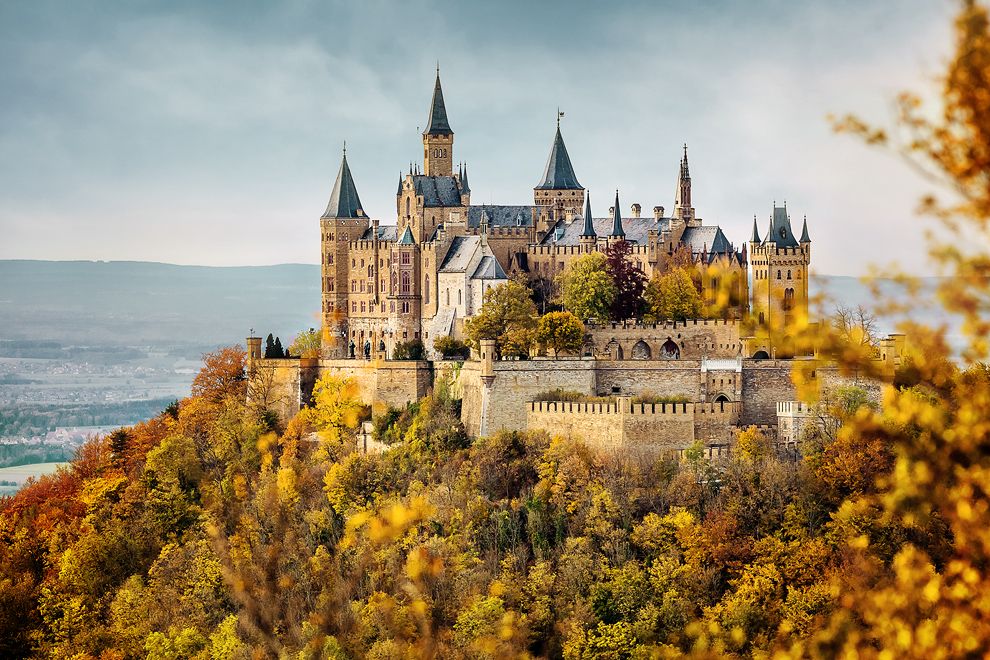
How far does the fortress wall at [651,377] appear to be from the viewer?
41.8m

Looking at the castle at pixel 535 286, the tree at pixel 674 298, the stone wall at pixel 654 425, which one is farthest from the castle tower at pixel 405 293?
the stone wall at pixel 654 425

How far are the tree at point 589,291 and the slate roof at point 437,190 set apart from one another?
502 inches

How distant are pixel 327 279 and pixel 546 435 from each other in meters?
25.3

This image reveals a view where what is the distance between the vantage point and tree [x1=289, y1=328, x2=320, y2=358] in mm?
53688

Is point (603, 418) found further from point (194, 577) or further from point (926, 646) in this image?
point (926, 646)

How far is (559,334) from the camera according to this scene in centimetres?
4500

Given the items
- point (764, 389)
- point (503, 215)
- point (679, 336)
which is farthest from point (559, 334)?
point (503, 215)

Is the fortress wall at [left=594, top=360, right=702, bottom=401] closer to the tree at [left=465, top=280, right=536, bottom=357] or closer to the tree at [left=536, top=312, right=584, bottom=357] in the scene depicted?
the tree at [left=536, top=312, right=584, bottom=357]

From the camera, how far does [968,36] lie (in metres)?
8.10

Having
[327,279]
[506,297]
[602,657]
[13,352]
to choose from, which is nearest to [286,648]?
[602,657]

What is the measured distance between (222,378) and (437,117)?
18.8 meters

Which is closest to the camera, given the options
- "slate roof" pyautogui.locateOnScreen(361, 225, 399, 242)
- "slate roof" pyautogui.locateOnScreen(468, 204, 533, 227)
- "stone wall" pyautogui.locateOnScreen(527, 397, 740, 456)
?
"stone wall" pyautogui.locateOnScreen(527, 397, 740, 456)

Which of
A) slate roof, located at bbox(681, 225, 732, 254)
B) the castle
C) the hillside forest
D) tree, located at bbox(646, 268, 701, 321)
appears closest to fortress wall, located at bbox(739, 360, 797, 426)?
the castle

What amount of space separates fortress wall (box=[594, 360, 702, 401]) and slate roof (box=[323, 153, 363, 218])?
24286mm
